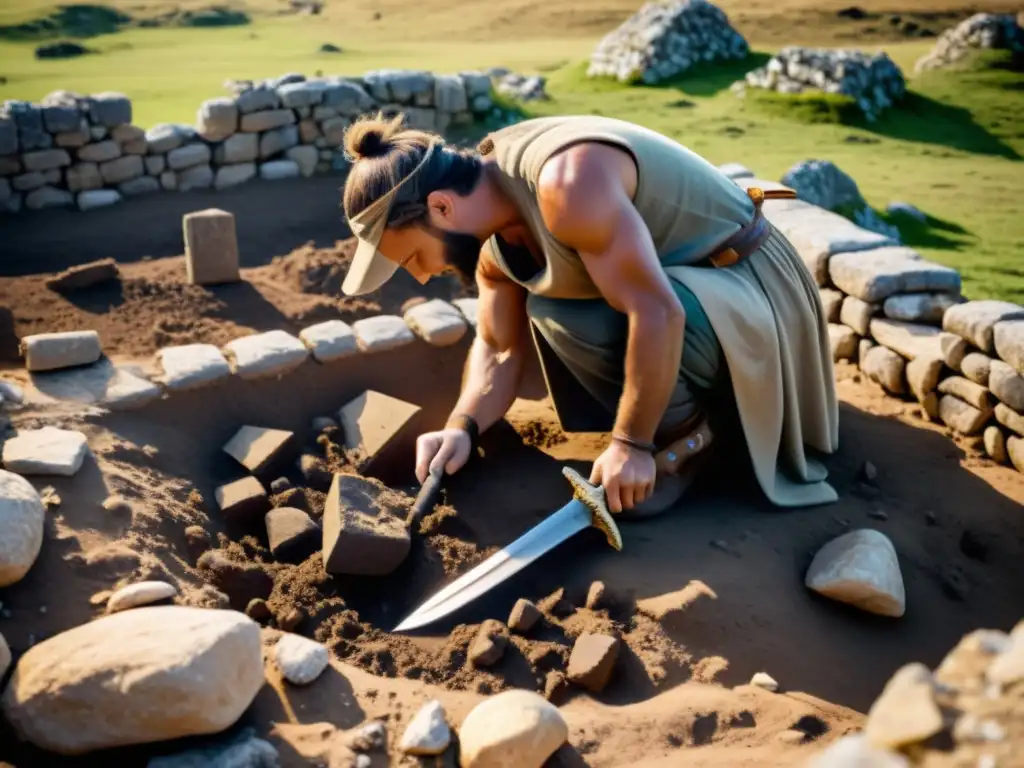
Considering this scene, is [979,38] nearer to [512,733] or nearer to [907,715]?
[512,733]

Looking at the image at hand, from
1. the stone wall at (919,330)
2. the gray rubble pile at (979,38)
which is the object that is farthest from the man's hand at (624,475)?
A: the gray rubble pile at (979,38)

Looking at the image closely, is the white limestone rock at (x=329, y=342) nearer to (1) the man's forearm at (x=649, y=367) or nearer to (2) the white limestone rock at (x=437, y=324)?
(2) the white limestone rock at (x=437, y=324)

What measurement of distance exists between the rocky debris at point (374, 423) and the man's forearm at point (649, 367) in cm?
119

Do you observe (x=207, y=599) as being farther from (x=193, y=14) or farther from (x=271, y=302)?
(x=193, y=14)

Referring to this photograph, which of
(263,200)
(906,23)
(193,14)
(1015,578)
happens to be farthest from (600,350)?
(193,14)

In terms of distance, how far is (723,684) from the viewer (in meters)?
2.79

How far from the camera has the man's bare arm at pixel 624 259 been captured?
2.90 m

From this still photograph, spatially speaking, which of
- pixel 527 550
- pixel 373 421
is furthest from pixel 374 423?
pixel 527 550

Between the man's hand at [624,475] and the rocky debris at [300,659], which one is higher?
the man's hand at [624,475]

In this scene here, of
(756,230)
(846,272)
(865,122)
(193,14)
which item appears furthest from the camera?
(193,14)

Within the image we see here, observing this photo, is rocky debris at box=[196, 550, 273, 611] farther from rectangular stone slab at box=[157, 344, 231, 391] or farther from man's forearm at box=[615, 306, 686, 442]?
man's forearm at box=[615, 306, 686, 442]

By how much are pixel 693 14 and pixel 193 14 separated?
1238 cm

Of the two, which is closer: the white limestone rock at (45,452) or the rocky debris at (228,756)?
the rocky debris at (228,756)

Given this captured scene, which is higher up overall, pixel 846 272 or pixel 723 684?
pixel 846 272
